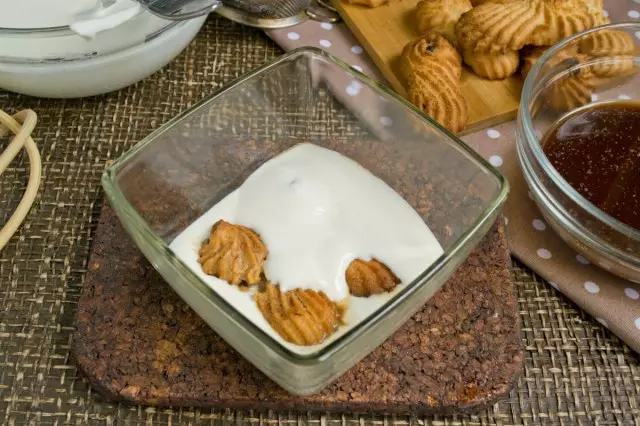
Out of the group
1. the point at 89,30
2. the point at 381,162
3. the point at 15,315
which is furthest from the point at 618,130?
the point at 15,315

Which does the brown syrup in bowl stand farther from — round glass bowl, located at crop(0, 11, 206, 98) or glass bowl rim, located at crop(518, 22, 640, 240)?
round glass bowl, located at crop(0, 11, 206, 98)

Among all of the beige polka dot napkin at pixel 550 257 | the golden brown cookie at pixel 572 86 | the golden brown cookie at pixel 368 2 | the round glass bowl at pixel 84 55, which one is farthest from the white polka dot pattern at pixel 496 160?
the round glass bowl at pixel 84 55

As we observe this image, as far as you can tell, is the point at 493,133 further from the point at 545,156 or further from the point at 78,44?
the point at 78,44

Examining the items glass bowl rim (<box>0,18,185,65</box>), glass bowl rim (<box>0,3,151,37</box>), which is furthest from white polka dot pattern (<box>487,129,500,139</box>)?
glass bowl rim (<box>0,3,151,37</box>)

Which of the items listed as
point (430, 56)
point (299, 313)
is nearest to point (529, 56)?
point (430, 56)

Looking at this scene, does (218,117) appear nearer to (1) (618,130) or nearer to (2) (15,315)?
(2) (15,315)

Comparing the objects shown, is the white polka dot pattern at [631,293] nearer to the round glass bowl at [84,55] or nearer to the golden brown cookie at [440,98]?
the golden brown cookie at [440,98]

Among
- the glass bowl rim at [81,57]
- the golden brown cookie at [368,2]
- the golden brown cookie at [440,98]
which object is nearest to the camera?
the glass bowl rim at [81,57]
